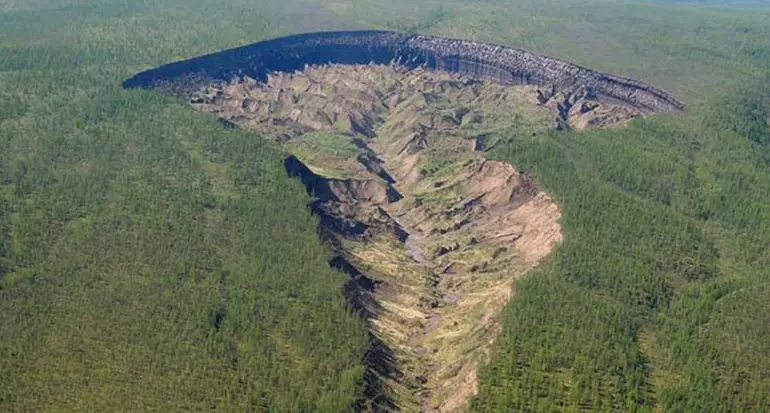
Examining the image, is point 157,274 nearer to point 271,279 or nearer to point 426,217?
point 271,279

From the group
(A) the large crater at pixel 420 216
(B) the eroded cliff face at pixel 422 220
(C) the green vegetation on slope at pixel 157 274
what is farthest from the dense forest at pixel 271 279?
(B) the eroded cliff face at pixel 422 220

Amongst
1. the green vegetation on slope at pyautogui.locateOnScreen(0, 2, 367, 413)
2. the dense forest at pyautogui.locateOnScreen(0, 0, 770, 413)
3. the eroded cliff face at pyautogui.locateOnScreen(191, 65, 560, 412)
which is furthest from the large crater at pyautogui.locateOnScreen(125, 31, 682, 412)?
the green vegetation on slope at pyautogui.locateOnScreen(0, 2, 367, 413)

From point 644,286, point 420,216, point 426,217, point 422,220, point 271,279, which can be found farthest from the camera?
point 420,216

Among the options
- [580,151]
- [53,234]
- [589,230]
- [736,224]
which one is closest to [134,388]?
[53,234]

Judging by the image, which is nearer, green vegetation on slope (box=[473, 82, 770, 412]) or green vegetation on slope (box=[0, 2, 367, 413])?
green vegetation on slope (box=[0, 2, 367, 413])

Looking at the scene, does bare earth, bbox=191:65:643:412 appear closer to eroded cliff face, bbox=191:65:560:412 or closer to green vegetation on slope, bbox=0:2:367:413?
eroded cliff face, bbox=191:65:560:412

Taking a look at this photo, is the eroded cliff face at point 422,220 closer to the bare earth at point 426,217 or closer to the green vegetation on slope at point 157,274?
the bare earth at point 426,217

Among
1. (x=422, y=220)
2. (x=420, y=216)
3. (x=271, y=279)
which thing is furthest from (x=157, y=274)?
(x=420, y=216)
